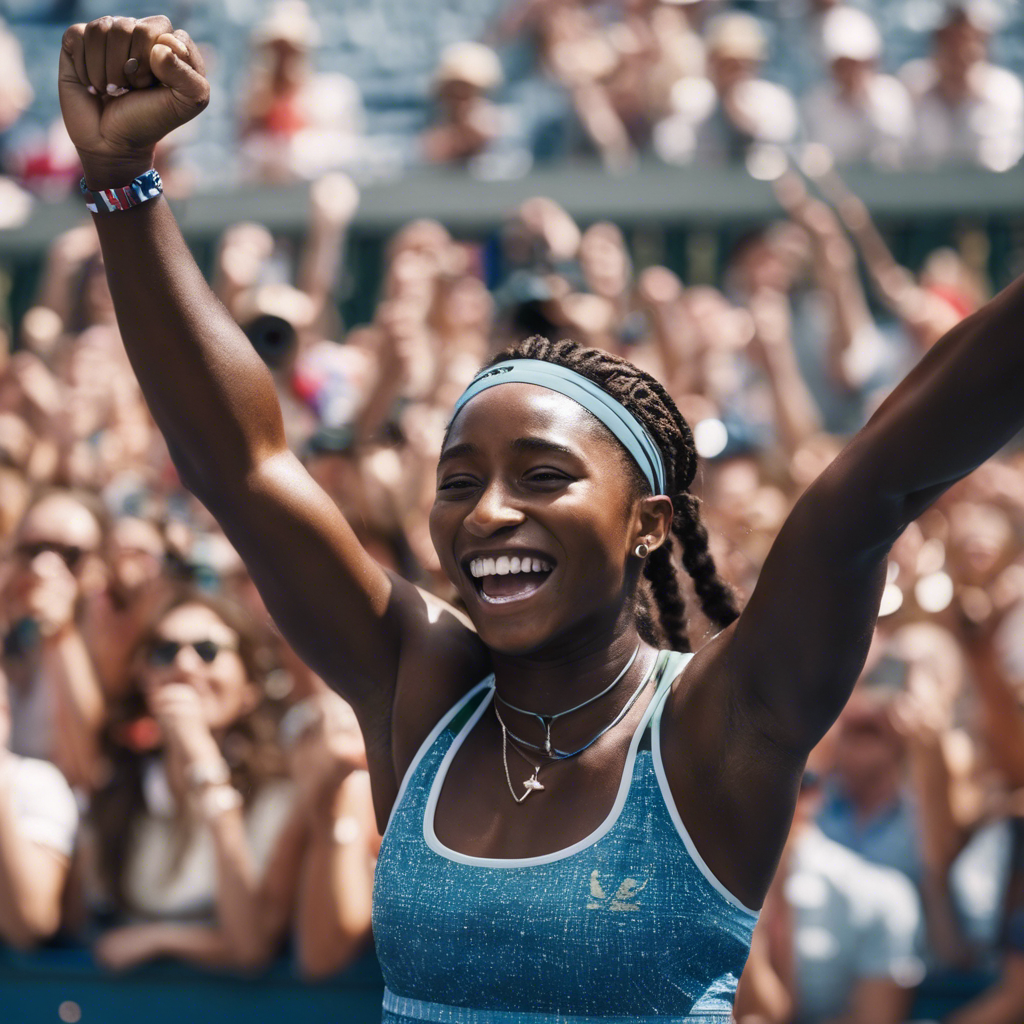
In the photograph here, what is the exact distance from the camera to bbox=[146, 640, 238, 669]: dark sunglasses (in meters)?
3.48

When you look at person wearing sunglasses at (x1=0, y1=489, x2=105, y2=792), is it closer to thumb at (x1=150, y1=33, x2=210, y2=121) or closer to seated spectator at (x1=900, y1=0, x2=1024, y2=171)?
thumb at (x1=150, y1=33, x2=210, y2=121)

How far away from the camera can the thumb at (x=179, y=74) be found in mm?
1591

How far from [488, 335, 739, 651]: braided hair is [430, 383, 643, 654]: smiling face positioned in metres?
0.08

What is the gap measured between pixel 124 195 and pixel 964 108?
18.5 ft

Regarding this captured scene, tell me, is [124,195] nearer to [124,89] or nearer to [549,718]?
[124,89]

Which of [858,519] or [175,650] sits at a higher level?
[858,519]

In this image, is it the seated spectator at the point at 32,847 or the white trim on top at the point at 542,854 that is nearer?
the white trim on top at the point at 542,854

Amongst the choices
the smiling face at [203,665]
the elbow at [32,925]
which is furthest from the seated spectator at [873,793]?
the elbow at [32,925]

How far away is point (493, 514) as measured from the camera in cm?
170

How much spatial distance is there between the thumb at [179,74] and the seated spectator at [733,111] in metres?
5.25

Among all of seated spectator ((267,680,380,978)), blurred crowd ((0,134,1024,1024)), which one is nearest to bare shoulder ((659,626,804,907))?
blurred crowd ((0,134,1024,1024))

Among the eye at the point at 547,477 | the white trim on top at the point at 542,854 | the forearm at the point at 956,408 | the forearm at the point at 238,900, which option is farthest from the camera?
the forearm at the point at 238,900

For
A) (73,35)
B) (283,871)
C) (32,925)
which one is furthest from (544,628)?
(32,925)

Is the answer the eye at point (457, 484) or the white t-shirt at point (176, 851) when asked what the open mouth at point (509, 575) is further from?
the white t-shirt at point (176, 851)
